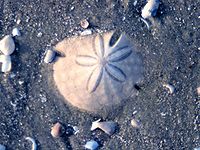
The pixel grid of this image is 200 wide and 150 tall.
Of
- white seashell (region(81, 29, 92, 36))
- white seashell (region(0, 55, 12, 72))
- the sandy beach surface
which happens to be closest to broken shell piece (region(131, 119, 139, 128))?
the sandy beach surface

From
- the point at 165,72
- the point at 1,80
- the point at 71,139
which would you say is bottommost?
the point at 71,139

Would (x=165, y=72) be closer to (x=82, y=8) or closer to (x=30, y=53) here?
(x=82, y=8)

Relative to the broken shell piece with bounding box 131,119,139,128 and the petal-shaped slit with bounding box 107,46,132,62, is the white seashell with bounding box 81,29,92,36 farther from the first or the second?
the broken shell piece with bounding box 131,119,139,128

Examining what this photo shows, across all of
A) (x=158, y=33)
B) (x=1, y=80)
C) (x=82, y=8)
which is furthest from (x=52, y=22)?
(x=158, y=33)

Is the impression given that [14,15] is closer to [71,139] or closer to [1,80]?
[1,80]

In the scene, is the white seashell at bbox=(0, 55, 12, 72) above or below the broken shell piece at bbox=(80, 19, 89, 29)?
below

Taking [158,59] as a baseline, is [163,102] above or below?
below

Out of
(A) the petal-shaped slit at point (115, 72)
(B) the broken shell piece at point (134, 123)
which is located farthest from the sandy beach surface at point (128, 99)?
(A) the petal-shaped slit at point (115, 72)
